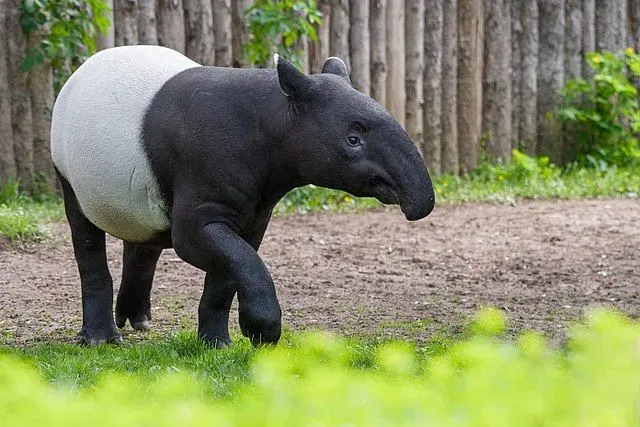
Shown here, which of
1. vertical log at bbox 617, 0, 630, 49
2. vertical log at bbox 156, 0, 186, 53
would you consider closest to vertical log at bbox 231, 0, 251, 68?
vertical log at bbox 156, 0, 186, 53

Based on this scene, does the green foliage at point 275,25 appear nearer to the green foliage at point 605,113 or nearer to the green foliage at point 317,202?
the green foliage at point 317,202

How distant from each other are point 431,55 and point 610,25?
2.40 metres

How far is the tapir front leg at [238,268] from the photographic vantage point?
509 cm

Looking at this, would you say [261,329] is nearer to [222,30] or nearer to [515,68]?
[222,30]

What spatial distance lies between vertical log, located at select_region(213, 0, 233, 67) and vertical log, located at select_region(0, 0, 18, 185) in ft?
6.11

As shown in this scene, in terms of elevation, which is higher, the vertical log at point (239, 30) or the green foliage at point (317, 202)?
the vertical log at point (239, 30)

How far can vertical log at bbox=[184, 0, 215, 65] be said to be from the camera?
10641 millimetres

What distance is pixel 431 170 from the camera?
40.0 ft

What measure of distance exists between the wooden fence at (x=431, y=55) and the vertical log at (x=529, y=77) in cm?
1

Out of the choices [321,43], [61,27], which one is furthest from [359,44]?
[61,27]

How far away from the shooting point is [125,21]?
10.4 meters

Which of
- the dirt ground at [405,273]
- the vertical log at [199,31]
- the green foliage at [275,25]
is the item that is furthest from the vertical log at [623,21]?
the vertical log at [199,31]

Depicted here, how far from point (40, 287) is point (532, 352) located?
522 cm

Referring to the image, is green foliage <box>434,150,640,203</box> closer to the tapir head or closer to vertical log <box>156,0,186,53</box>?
vertical log <box>156,0,186,53</box>
